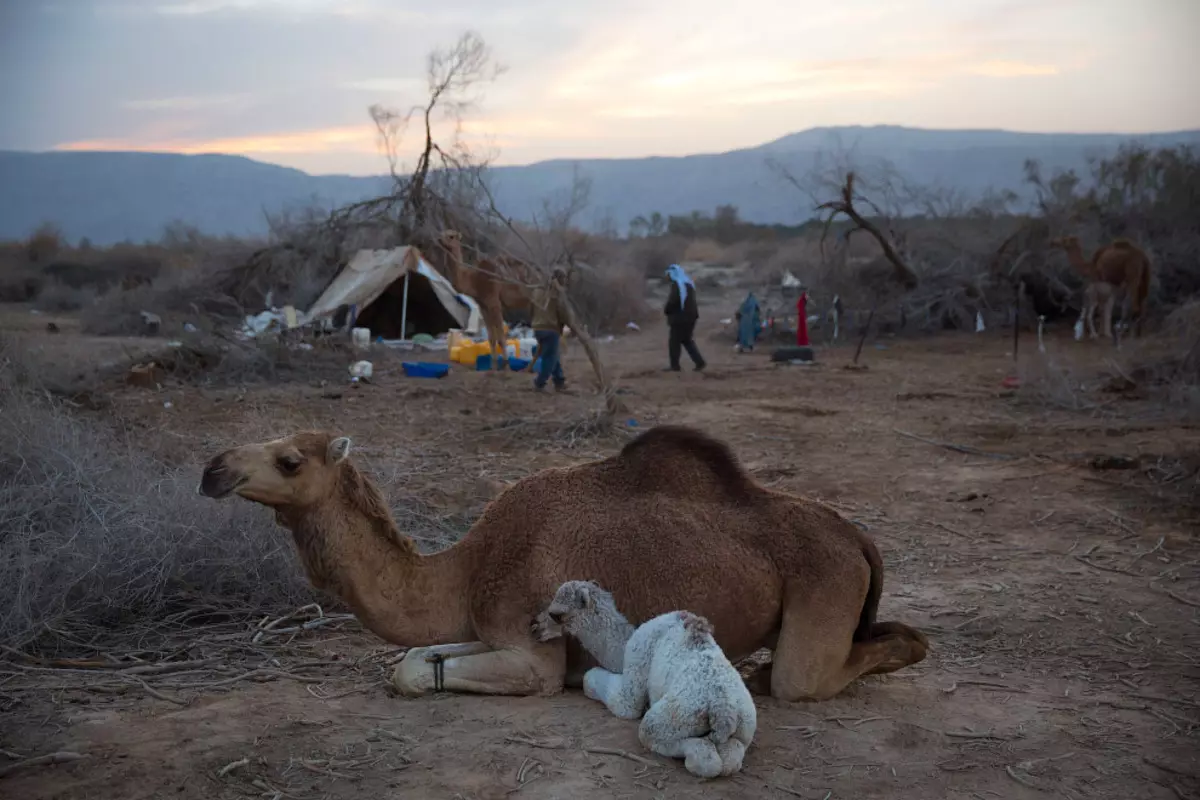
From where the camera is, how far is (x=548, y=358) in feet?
48.8

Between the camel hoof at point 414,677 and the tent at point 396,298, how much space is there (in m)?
15.4

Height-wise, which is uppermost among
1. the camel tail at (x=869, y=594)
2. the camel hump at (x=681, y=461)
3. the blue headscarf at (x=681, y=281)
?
the blue headscarf at (x=681, y=281)

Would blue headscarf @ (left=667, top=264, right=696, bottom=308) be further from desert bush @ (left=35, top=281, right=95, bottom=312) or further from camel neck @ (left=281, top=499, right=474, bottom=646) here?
desert bush @ (left=35, top=281, right=95, bottom=312)

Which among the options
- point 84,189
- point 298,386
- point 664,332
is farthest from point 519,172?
point 298,386

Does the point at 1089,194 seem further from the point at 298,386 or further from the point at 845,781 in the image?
the point at 845,781

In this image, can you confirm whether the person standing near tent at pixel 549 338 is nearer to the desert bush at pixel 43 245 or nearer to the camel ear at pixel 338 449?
the camel ear at pixel 338 449

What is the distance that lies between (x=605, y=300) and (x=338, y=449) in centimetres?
2328

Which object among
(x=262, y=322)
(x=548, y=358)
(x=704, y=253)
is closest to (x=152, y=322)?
(x=262, y=322)

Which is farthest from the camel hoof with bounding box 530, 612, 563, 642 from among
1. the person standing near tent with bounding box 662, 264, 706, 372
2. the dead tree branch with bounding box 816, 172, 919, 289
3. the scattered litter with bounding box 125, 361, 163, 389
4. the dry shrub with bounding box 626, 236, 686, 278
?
the dry shrub with bounding box 626, 236, 686, 278

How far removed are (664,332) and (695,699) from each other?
22487mm

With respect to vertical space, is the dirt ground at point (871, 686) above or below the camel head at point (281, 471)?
below

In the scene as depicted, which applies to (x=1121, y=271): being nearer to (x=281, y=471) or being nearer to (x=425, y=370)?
(x=425, y=370)

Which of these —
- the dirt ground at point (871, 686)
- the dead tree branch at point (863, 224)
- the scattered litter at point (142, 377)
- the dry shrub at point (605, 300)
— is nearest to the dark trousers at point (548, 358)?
the dirt ground at point (871, 686)

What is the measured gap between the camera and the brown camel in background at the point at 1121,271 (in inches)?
775
